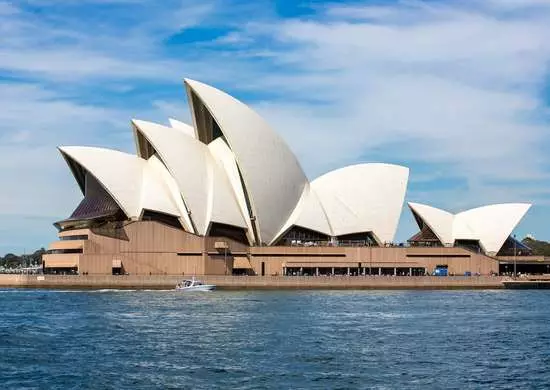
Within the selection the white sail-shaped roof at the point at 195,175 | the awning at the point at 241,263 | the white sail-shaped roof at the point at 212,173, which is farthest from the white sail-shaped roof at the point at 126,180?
the awning at the point at 241,263

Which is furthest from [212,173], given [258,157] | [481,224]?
[481,224]

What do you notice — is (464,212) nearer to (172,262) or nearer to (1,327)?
(172,262)

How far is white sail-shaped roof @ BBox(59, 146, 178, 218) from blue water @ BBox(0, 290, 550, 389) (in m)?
20.2

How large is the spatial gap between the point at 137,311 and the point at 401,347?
17528 mm

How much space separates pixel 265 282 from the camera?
6988 cm

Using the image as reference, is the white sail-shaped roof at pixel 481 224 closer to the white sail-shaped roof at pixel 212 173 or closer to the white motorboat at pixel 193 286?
the white sail-shaped roof at pixel 212 173

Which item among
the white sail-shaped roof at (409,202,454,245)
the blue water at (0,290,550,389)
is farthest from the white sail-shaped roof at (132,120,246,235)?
the blue water at (0,290,550,389)

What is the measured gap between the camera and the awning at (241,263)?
73312mm

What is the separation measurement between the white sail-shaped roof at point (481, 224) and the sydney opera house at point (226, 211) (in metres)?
1.55


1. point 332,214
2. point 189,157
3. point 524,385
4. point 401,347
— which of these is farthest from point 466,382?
point 332,214

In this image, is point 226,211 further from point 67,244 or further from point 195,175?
point 67,244

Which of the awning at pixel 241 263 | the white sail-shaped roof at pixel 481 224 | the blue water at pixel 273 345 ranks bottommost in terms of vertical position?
the blue water at pixel 273 345

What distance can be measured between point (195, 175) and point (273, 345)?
135ft

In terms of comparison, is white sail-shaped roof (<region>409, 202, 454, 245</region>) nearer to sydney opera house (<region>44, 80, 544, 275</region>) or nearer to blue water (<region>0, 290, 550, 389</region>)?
sydney opera house (<region>44, 80, 544, 275</region>)
